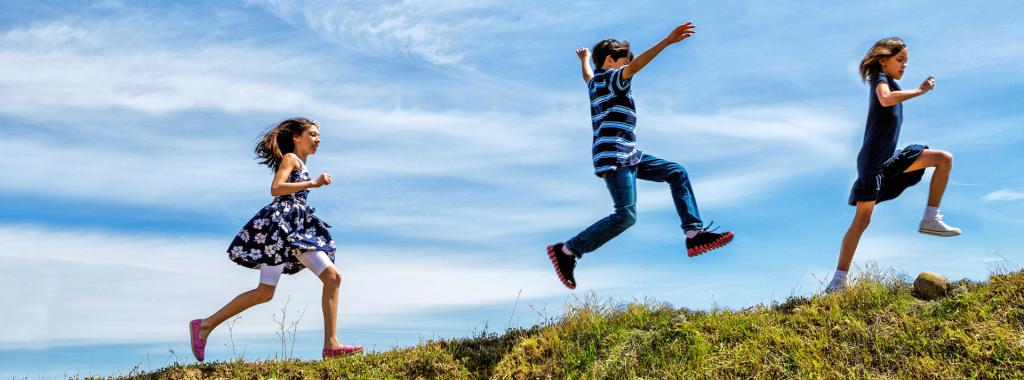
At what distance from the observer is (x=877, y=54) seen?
8898 mm

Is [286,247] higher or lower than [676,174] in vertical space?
lower

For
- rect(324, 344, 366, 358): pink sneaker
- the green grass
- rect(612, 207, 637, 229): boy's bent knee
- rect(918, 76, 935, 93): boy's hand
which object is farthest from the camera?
rect(324, 344, 366, 358): pink sneaker

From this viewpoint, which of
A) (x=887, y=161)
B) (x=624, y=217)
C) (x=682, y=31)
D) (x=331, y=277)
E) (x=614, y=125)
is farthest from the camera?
(x=887, y=161)

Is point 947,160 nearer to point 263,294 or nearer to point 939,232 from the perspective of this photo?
point 939,232

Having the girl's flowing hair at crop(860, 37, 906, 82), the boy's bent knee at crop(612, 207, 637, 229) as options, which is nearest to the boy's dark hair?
the boy's bent knee at crop(612, 207, 637, 229)

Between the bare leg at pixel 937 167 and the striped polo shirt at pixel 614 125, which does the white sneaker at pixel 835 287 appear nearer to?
the bare leg at pixel 937 167

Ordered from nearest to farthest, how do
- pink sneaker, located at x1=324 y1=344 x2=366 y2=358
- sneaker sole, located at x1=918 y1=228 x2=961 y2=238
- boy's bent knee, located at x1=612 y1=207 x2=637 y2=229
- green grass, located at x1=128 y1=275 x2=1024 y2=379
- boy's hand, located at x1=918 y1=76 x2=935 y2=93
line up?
green grass, located at x1=128 y1=275 x2=1024 y2=379, boy's hand, located at x1=918 y1=76 x2=935 y2=93, boy's bent knee, located at x1=612 y1=207 x2=637 y2=229, sneaker sole, located at x1=918 y1=228 x2=961 y2=238, pink sneaker, located at x1=324 y1=344 x2=366 y2=358

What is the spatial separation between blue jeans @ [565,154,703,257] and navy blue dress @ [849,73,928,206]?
1774mm

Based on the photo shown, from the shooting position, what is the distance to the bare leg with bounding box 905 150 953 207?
28.6ft

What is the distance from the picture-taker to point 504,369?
8516 millimetres

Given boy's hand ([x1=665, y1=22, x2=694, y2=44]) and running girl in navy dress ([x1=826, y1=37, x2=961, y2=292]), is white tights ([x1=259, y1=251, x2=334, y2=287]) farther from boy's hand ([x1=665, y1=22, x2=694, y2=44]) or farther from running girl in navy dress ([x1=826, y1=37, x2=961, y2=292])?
running girl in navy dress ([x1=826, y1=37, x2=961, y2=292])

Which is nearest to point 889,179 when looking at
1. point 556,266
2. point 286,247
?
point 556,266

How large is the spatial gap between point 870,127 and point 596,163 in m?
2.89

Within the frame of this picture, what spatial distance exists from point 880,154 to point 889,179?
37cm
